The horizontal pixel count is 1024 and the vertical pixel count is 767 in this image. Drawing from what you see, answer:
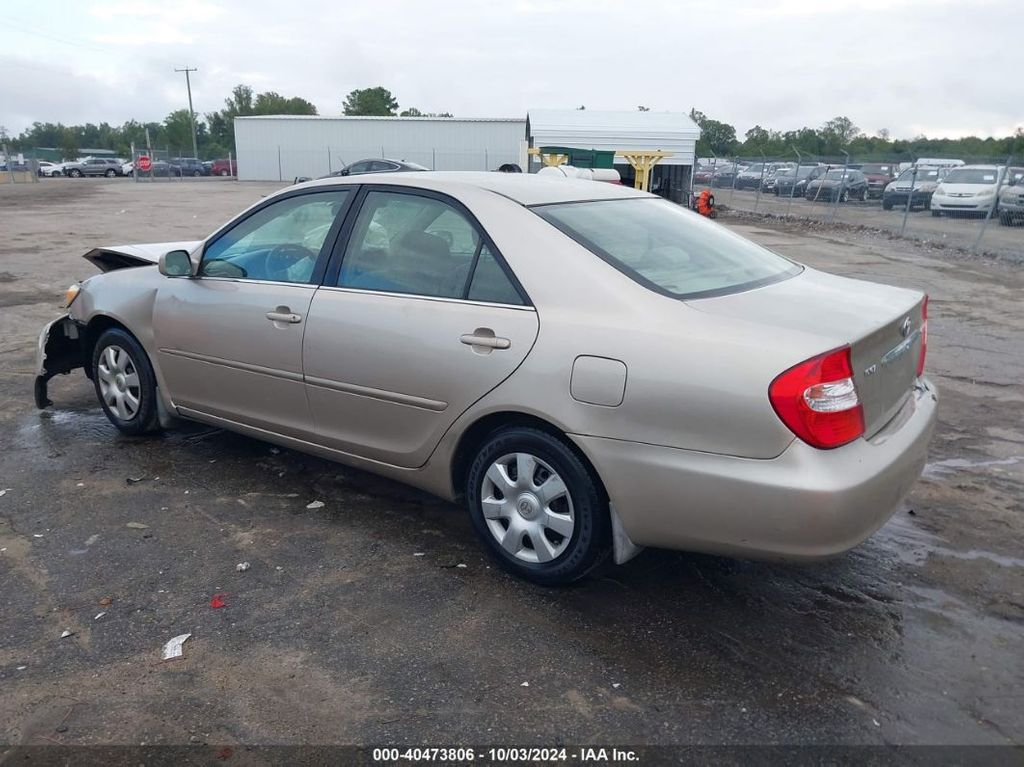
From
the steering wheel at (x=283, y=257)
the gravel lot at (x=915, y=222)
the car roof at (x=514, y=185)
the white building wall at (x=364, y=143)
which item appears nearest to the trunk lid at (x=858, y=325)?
the car roof at (x=514, y=185)

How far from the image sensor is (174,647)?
307 cm

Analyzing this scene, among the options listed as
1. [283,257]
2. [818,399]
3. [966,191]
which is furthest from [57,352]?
[966,191]

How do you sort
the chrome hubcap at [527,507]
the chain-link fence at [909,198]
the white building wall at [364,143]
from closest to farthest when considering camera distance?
the chrome hubcap at [527,507], the chain-link fence at [909,198], the white building wall at [364,143]

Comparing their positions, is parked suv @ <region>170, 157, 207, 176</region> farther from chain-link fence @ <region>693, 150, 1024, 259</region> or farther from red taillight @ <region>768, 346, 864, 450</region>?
red taillight @ <region>768, 346, 864, 450</region>

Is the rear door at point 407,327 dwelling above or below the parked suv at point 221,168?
above

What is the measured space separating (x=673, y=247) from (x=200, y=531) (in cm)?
255

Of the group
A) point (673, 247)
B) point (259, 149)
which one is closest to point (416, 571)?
point (673, 247)

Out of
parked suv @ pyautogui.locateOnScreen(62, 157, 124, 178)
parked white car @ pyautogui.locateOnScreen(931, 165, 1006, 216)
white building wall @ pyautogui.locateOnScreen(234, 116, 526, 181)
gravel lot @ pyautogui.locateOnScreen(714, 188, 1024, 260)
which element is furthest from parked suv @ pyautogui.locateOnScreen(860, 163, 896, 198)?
parked suv @ pyautogui.locateOnScreen(62, 157, 124, 178)

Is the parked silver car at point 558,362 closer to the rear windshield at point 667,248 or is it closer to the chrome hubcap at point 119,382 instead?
the rear windshield at point 667,248

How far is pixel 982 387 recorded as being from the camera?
6395 mm

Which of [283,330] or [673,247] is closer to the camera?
[673,247]

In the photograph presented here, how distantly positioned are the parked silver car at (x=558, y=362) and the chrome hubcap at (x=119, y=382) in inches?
14.0

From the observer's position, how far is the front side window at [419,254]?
3525 millimetres

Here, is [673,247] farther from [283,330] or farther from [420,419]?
[283,330]
